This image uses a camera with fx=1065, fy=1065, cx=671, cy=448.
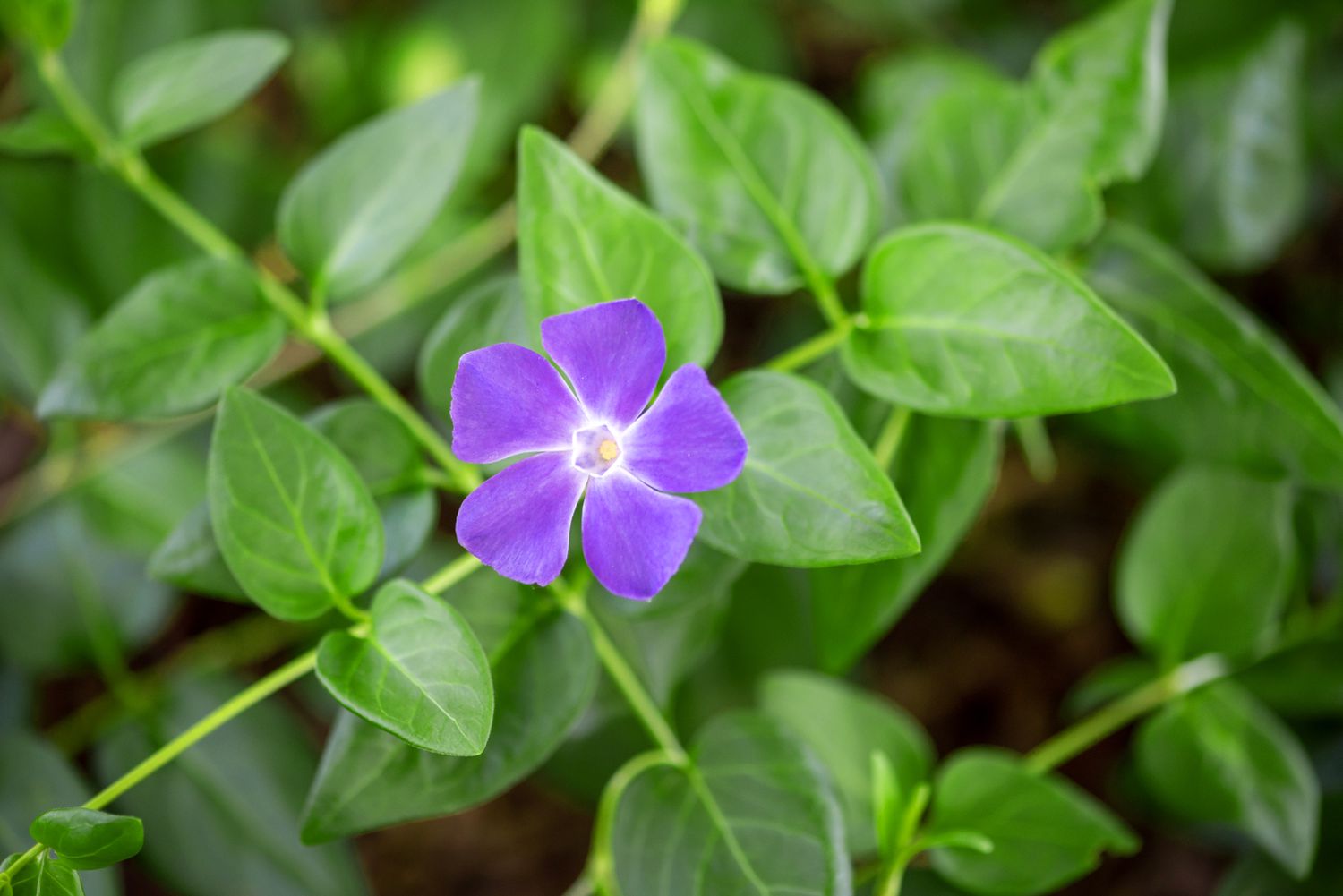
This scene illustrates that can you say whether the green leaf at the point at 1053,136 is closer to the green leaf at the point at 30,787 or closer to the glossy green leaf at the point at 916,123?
the glossy green leaf at the point at 916,123

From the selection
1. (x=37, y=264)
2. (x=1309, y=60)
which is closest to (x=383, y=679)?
(x=37, y=264)

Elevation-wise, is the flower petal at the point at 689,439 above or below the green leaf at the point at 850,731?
above

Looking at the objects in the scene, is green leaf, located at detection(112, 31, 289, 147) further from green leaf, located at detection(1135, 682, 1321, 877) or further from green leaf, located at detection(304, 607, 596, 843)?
green leaf, located at detection(1135, 682, 1321, 877)

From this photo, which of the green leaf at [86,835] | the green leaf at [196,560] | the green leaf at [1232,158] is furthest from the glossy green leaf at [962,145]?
the green leaf at [86,835]

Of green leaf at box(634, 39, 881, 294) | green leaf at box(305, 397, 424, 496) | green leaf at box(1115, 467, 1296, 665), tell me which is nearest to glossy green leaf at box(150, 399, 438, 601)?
green leaf at box(305, 397, 424, 496)

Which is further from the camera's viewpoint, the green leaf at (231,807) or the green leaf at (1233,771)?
the green leaf at (231,807)

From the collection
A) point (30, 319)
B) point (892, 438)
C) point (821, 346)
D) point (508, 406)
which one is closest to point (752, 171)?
point (821, 346)
